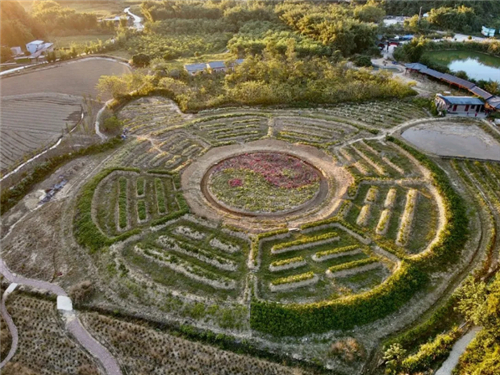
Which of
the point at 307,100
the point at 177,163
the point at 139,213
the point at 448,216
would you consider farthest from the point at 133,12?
the point at 448,216

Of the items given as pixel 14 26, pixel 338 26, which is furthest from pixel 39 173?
pixel 14 26

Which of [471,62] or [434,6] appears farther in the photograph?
[434,6]

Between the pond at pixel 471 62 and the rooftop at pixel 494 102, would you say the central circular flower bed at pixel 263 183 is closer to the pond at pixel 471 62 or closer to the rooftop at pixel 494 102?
the rooftop at pixel 494 102

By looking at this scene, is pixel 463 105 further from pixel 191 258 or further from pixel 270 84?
pixel 191 258

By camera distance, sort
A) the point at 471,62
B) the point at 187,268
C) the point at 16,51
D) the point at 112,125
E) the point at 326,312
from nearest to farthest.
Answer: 1. the point at 326,312
2. the point at 187,268
3. the point at 112,125
4. the point at 471,62
5. the point at 16,51

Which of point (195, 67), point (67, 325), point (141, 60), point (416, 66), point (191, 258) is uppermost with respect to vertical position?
point (141, 60)

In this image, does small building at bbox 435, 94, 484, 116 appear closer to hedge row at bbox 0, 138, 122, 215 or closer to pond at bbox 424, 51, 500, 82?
pond at bbox 424, 51, 500, 82
